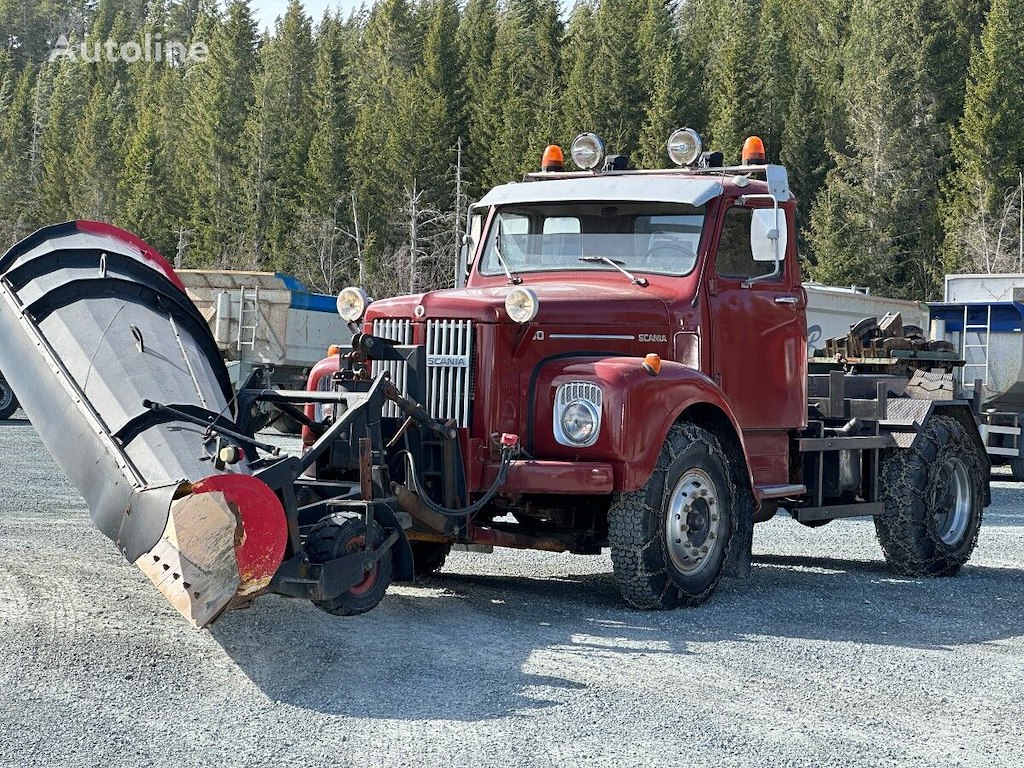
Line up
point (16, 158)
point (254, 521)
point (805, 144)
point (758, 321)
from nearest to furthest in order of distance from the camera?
point (254, 521) → point (758, 321) → point (805, 144) → point (16, 158)

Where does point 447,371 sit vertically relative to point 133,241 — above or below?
below

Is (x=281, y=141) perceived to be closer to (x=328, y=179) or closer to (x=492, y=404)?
(x=328, y=179)

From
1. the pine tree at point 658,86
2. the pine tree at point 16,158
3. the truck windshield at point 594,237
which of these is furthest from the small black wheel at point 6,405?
the pine tree at point 16,158

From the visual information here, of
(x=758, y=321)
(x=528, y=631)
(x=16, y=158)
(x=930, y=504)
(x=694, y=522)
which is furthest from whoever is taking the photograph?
(x=16, y=158)

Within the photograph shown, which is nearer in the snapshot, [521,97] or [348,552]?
[348,552]

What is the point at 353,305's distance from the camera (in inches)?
345

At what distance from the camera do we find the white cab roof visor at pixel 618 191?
9.13 m

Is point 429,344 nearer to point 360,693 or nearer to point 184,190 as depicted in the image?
point 360,693

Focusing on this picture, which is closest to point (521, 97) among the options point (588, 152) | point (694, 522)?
point (588, 152)

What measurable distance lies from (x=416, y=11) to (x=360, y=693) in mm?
102013

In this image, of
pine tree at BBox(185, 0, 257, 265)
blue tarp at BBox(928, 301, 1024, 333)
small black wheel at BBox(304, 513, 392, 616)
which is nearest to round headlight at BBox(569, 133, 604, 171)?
small black wheel at BBox(304, 513, 392, 616)

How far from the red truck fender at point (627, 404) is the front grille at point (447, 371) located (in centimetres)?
44

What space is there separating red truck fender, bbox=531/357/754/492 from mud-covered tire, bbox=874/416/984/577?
8.85 ft

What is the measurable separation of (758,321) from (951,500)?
278 centimetres
